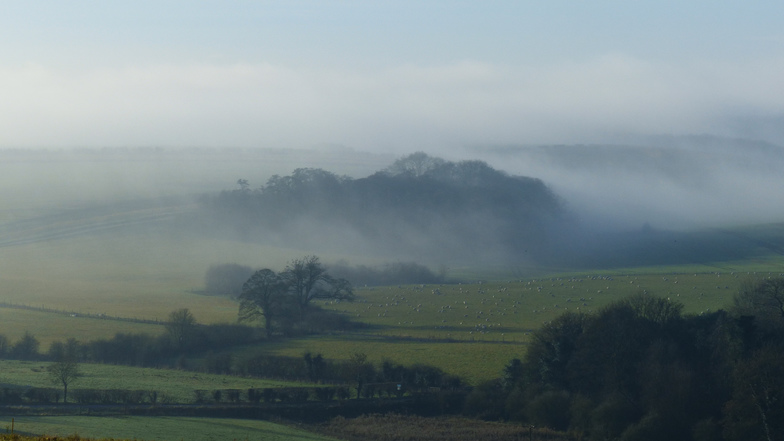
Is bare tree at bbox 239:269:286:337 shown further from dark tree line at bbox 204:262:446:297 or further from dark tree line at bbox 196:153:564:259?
dark tree line at bbox 196:153:564:259

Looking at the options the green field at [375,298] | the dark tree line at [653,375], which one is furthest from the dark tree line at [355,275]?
the dark tree line at [653,375]

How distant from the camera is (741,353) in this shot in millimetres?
44812

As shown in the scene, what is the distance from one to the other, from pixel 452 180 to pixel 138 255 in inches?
2647

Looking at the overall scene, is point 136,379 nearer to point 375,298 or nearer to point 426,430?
point 426,430

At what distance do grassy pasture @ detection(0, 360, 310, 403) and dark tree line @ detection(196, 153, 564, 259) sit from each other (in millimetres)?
74798

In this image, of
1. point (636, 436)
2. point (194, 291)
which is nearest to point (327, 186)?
point (194, 291)

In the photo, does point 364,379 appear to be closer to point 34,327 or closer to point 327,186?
point 34,327

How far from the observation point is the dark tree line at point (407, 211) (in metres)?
135

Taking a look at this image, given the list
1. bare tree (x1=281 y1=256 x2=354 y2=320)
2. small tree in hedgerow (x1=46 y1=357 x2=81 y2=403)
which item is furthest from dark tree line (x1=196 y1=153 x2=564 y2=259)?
small tree in hedgerow (x1=46 y1=357 x2=81 y2=403)

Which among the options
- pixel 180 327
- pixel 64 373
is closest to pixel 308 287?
pixel 180 327

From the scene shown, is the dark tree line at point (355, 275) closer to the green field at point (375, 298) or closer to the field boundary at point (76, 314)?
the green field at point (375, 298)

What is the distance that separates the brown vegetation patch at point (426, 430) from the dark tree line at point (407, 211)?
7977 cm

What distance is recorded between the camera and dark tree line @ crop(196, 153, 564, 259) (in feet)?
Result: 444

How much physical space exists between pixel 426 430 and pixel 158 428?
13695 mm
